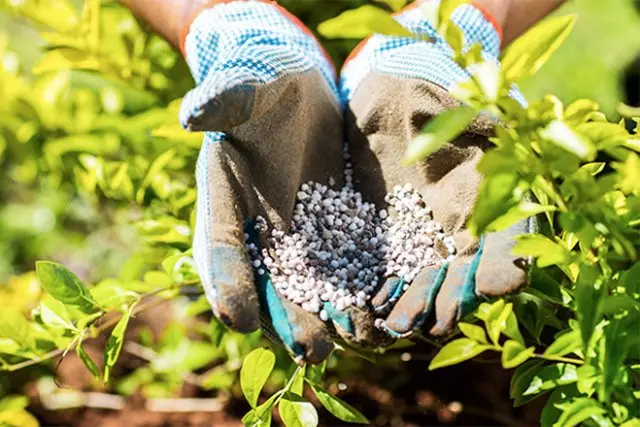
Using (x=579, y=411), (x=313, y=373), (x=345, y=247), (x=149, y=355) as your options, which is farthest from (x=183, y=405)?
(x=579, y=411)

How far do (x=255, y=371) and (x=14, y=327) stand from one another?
424 mm

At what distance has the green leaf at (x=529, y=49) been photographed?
806 mm

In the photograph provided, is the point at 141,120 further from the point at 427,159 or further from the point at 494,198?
the point at 494,198

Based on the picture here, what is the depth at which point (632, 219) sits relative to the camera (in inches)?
34.2

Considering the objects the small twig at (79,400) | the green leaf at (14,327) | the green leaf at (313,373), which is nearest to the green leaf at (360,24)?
the green leaf at (313,373)

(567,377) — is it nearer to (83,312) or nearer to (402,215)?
(402,215)

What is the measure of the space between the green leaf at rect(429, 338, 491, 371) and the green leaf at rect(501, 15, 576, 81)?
294 mm

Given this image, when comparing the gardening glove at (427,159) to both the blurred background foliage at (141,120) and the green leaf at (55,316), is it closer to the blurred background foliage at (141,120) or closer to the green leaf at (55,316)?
the blurred background foliage at (141,120)

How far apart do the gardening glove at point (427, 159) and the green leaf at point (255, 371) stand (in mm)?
155

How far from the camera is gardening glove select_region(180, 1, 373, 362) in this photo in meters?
0.94

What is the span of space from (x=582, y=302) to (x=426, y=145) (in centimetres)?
27

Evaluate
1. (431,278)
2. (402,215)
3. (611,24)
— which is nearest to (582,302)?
(431,278)

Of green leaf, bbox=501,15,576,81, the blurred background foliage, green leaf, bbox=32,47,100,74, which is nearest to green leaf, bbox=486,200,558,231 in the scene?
green leaf, bbox=501,15,576,81

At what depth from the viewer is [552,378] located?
975 millimetres
